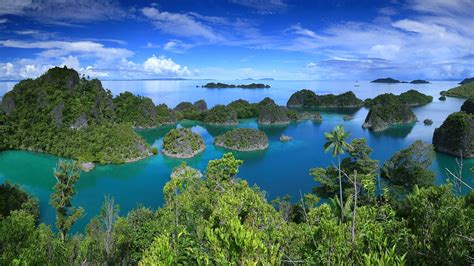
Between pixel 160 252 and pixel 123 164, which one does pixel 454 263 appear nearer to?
pixel 160 252

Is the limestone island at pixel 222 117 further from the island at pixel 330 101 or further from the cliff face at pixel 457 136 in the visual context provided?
the island at pixel 330 101

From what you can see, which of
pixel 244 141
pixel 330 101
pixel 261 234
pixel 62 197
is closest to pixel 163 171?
pixel 244 141

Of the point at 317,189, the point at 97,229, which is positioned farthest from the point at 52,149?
the point at 317,189

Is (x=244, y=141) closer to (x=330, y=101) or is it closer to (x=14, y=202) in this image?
(x=14, y=202)

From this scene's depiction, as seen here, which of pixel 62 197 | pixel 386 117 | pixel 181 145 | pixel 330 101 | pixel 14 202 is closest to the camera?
pixel 62 197

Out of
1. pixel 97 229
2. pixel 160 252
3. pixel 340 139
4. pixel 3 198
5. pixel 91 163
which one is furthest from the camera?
pixel 91 163

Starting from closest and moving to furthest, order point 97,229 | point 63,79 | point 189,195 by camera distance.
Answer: point 189,195 < point 97,229 < point 63,79
